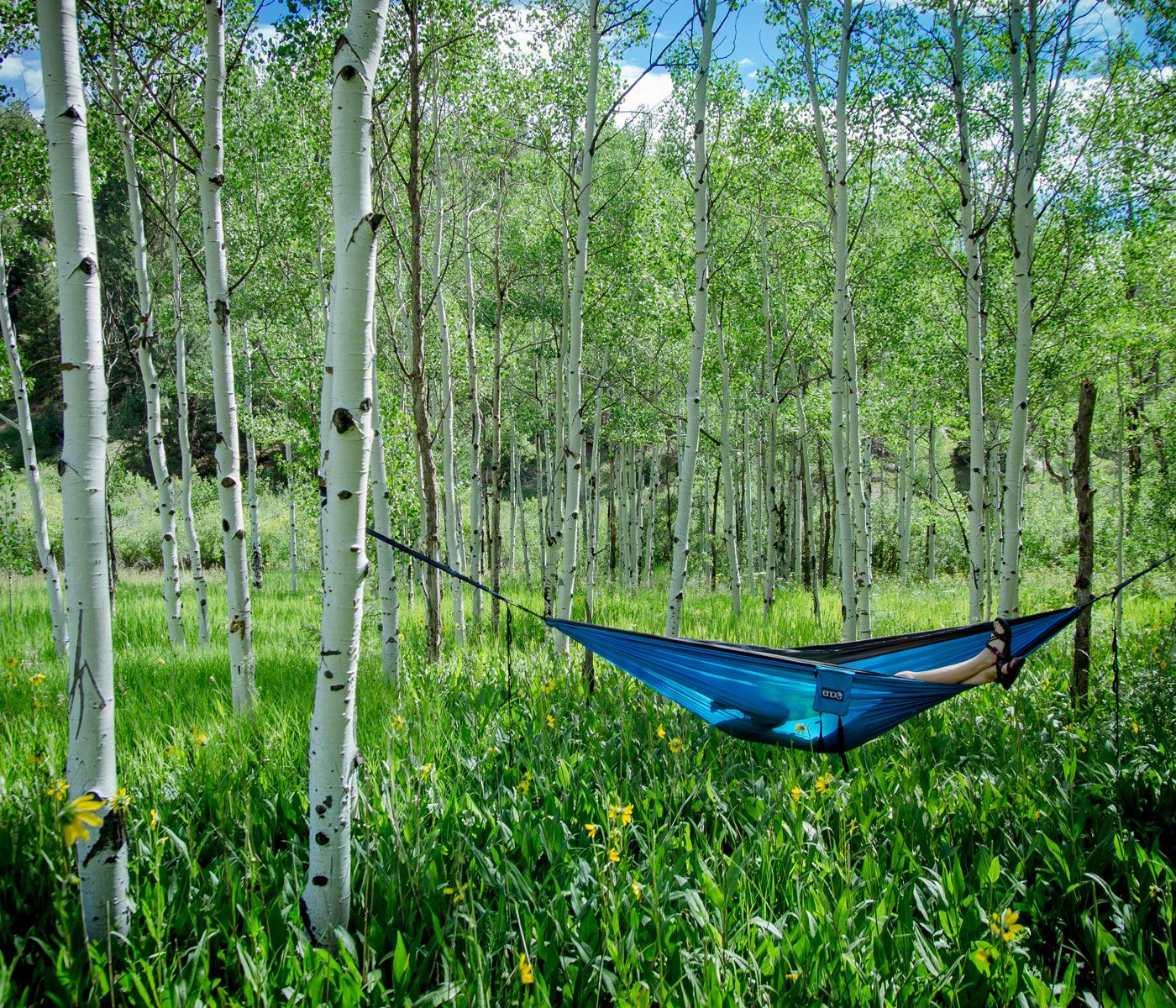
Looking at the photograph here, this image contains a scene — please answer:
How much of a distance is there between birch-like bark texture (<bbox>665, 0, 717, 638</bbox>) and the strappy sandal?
182cm

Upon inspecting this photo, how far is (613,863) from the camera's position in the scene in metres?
2.05

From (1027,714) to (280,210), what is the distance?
29.5 ft

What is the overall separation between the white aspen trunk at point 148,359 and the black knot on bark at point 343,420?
3855 mm

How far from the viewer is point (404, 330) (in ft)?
28.6

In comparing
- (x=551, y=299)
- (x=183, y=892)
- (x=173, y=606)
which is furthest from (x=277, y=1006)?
(x=551, y=299)

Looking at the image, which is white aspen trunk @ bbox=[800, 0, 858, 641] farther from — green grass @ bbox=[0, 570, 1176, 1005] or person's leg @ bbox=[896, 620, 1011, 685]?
person's leg @ bbox=[896, 620, 1011, 685]

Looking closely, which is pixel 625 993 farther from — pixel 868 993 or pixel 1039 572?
pixel 1039 572

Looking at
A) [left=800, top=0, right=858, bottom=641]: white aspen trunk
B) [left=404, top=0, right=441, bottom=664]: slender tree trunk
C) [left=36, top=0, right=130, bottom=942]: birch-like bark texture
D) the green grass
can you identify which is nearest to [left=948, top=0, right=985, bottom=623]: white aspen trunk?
[left=800, top=0, right=858, bottom=641]: white aspen trunk

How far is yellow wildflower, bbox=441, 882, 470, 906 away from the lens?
5.62 ft

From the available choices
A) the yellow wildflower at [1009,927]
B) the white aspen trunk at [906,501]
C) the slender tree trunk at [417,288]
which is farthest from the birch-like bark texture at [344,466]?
the white aspen trunk at [906,501]

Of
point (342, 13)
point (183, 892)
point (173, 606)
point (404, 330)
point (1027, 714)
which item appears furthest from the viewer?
Result: point (404, 330)

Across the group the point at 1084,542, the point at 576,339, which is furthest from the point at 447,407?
the point at 1084,542

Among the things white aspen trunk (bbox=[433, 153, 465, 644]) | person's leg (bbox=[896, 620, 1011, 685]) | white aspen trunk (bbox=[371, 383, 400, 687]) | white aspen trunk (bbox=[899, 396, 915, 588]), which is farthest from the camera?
white aspen trunk (bbox=[899, 396, 915, 588])

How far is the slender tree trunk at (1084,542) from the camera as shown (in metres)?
3.98
